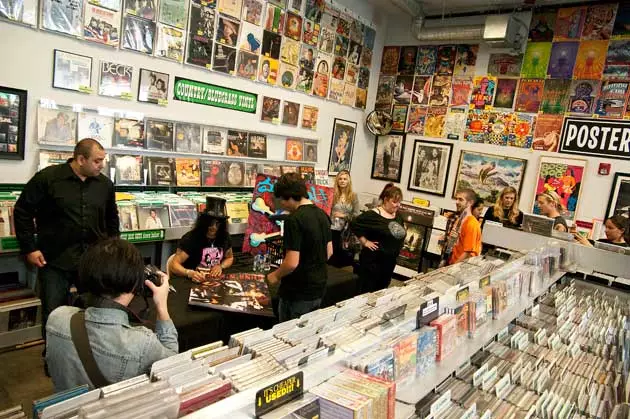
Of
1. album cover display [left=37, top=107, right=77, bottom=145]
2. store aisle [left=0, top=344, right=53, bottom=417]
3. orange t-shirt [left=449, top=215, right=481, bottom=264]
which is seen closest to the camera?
store aisle [left=0, top=344, right=53, bottom=417]

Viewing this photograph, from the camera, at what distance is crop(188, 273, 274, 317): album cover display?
2.62 metres

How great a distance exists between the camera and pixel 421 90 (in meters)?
6.71

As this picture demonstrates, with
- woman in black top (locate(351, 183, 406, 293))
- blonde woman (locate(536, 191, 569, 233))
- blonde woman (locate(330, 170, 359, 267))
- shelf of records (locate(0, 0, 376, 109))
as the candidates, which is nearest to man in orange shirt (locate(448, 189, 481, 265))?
woman in black top (locate(351, 183, 406, 293))

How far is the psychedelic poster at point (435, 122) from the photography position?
650cm

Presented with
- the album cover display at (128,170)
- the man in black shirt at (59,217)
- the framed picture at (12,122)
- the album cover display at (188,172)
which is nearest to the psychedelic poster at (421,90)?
the album cover display at (188,172)

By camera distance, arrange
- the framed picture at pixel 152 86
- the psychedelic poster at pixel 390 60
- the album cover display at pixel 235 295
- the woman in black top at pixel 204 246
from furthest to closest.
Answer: the psychedelic poster at pixel 390 60
the framed picture at pixel 152 86
the woman in black top at pixel 204 246
the album cover display at pixel 235 295

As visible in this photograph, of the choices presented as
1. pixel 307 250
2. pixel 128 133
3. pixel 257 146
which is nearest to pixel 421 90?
pixel 257 146

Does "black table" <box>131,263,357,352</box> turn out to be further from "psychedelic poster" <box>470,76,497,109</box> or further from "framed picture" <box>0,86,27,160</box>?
"psychedelic poster" <box>470,76,497,109</box>

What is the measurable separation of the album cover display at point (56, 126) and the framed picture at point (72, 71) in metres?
0.23

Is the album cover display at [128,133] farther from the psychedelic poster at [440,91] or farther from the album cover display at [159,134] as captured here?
the psychedelic poster at [440,91]

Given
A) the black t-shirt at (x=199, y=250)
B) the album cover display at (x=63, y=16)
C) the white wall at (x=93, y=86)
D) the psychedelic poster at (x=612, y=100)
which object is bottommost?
the black t-shirt at (x=199, y=250)

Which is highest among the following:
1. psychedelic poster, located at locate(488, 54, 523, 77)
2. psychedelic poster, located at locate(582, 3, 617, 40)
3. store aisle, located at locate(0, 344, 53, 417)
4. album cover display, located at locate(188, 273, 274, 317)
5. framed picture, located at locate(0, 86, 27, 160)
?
psychedelic poster, located at locate(582, 3, 617, 40)

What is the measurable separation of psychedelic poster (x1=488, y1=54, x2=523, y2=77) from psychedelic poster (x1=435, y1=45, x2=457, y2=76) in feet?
1.82

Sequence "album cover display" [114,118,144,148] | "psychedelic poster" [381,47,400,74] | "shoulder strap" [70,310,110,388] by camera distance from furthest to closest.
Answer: "psychedelic poster" [381,47,400,74]
"album cover display" [114,118,144,148]
"shoulder strap" [70,310,110,388]
